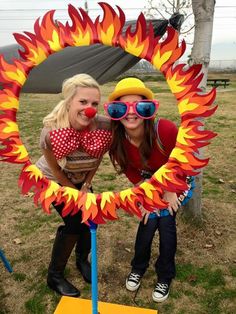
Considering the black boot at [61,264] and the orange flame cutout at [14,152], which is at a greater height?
the orange flame cutout at [14,152]

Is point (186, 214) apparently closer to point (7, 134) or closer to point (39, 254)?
point (39, 254)

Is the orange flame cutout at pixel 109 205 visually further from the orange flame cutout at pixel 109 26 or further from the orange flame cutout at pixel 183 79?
the orange flame cutout at pixel 109 26

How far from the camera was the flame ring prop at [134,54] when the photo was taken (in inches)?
78.7

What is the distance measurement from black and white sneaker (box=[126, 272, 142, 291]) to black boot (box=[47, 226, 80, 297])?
431 millimetres

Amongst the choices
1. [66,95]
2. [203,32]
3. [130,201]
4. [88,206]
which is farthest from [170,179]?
[203,32]

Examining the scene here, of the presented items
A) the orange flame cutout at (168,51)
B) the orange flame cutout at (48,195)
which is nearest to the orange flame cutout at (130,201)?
the orange flame cutout at (48,195)

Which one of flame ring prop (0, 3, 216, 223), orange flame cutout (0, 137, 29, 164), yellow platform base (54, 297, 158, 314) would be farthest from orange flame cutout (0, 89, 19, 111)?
yellow platform base (54, 297, 158, 314)

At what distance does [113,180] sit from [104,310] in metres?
2.88

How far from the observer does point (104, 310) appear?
268cm

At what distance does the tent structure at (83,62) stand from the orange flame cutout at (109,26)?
1155mm

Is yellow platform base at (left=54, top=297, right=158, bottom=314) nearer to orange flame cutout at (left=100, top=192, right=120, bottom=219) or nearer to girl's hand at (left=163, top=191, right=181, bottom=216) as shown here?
girl's hand at (left=163, top=191, right=181, bottom=216)

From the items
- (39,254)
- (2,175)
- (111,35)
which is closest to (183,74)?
(111,35)

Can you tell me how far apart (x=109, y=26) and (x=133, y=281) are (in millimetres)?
2089

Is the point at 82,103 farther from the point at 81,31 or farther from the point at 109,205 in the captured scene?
the point at 109,205
